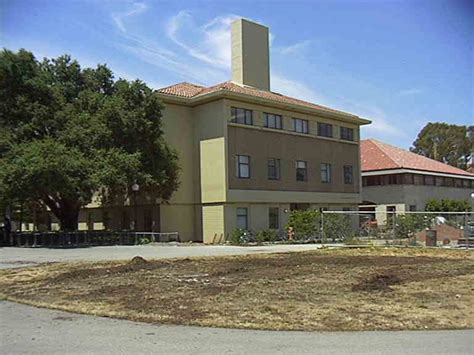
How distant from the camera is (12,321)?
1025cm

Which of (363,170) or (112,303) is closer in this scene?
(112,303)

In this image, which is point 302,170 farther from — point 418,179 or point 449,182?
point 449,182

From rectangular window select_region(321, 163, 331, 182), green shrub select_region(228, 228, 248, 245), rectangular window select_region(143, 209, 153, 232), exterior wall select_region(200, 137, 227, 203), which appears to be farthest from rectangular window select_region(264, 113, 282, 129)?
rectangular window select_region(143, 209, 153, 232)

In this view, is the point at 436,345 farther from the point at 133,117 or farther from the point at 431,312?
the point at 133,117

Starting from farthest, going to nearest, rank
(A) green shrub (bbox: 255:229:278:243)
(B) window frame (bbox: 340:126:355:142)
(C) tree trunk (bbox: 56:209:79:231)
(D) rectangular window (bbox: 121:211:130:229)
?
(B) window frame (bbox: 340:126:355:142), (D) rectangular window (bbox: 121:211:130:229), (C) tree trunk (bbox: 56:209:79:231), (A) green shrub (bbox: 255:229:278:243)

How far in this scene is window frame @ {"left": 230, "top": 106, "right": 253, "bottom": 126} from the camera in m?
40.2

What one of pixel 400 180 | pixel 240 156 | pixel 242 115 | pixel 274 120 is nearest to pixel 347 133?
pixel 274 120

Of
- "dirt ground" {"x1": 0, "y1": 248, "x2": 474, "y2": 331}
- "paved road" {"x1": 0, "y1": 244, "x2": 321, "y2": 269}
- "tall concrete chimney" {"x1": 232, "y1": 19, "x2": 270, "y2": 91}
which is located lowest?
"dirt ground" {"x1": 0, "y1": 248, "x2": 474, "y2": 331}

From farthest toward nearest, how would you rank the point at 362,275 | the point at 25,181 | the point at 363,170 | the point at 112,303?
the point at 363,170 < the point at 25,181 < the point at 362,275 < the point at 112,303

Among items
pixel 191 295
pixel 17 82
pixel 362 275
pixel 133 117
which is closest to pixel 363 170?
pixel 133 117

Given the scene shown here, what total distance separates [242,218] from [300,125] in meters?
9.22

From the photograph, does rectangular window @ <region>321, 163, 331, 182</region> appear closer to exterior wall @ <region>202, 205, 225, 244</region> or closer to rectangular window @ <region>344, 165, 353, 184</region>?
rectangular window @ <region>344, 165, 353, 184</region>

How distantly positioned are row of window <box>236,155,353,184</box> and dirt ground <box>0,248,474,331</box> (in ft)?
68.0

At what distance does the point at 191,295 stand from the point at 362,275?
5.46 m
